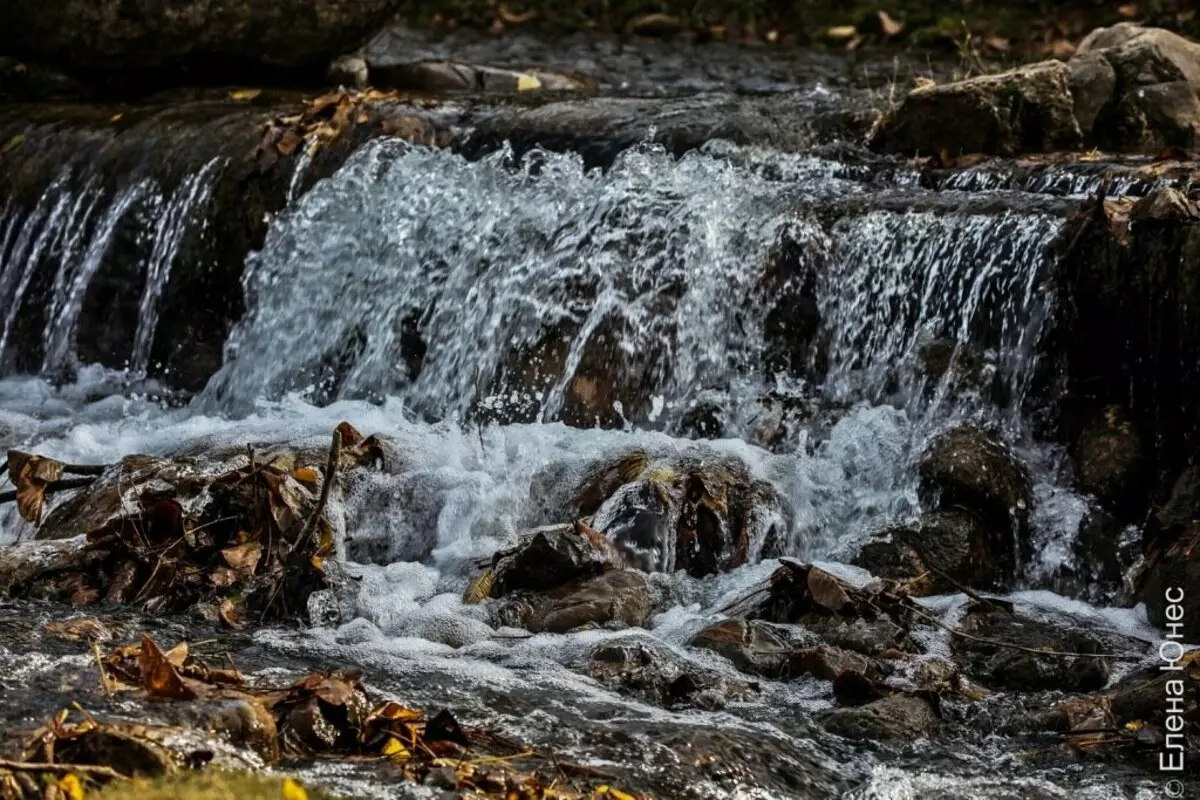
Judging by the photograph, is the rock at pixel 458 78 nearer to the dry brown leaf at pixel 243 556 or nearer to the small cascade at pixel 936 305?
the small cascade at pixel 936 305

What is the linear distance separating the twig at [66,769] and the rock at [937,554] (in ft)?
10.3

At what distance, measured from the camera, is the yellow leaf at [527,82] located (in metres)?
11.0

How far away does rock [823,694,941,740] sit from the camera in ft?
13.4

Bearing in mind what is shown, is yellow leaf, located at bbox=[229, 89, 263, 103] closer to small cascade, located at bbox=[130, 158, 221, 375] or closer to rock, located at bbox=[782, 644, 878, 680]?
small cascade, located at bbox=[130, 158, 221, 375]

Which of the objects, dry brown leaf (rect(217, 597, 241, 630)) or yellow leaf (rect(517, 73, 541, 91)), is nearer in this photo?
dry brown leaf (rect(217, 597, 241, 630))

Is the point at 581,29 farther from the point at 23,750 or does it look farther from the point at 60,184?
the point at 23,750

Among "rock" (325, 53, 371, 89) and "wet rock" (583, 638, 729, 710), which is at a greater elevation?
"rock" (325, 53, 371, 89)

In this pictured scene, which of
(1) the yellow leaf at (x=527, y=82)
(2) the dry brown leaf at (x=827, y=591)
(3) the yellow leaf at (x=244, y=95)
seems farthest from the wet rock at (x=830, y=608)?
(1) the yellow leaf at (x=527, y=82)

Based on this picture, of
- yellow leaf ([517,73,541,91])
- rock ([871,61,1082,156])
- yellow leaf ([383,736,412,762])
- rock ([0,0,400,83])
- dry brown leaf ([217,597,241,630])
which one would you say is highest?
rock ([0,0,400,83])

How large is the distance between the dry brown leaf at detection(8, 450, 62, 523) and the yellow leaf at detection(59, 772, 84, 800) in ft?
8.10

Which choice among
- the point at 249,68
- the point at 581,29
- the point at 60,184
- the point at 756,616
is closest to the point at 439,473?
the point at 756,616

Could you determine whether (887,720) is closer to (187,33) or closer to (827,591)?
(827,591)

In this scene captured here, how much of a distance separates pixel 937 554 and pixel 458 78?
649 centimetres

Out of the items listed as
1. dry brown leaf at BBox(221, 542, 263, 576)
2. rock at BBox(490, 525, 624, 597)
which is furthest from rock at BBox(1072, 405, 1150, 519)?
dry brown leaf at BBox(221, 542, 263, 576)
